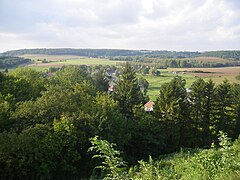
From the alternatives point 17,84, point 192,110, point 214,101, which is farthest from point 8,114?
point 214,101

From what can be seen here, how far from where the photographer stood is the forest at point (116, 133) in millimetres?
8531

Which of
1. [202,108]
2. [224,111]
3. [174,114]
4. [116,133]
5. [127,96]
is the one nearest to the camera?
[116,133]

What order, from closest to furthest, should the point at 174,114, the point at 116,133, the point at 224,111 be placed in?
the point at 116,133
the point at 174,114
the point at 224,111

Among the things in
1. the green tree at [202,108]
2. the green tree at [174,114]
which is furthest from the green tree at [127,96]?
the green tree at [202,108]

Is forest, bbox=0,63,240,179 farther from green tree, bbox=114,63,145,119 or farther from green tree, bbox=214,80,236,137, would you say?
green tree, bbox=114,63,145,119

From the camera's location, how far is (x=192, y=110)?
33250 millimetres

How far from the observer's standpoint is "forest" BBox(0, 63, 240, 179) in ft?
28.0

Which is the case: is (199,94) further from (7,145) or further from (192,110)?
(7,145)

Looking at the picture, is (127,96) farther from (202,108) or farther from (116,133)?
(116,133)

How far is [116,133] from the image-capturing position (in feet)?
80.7

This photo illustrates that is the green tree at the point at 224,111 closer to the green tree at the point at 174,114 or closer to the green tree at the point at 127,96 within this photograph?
the green tree at the point at 174,114

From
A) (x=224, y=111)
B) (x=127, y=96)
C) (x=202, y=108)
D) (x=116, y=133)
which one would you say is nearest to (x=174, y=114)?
(x=202, y=108)

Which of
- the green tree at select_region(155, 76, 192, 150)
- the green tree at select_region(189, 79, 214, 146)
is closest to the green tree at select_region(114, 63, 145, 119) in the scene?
the green tree at select_region(155, 76, 192, 150)

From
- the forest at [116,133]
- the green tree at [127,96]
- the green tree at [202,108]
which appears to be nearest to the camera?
the forest at [116,133]
